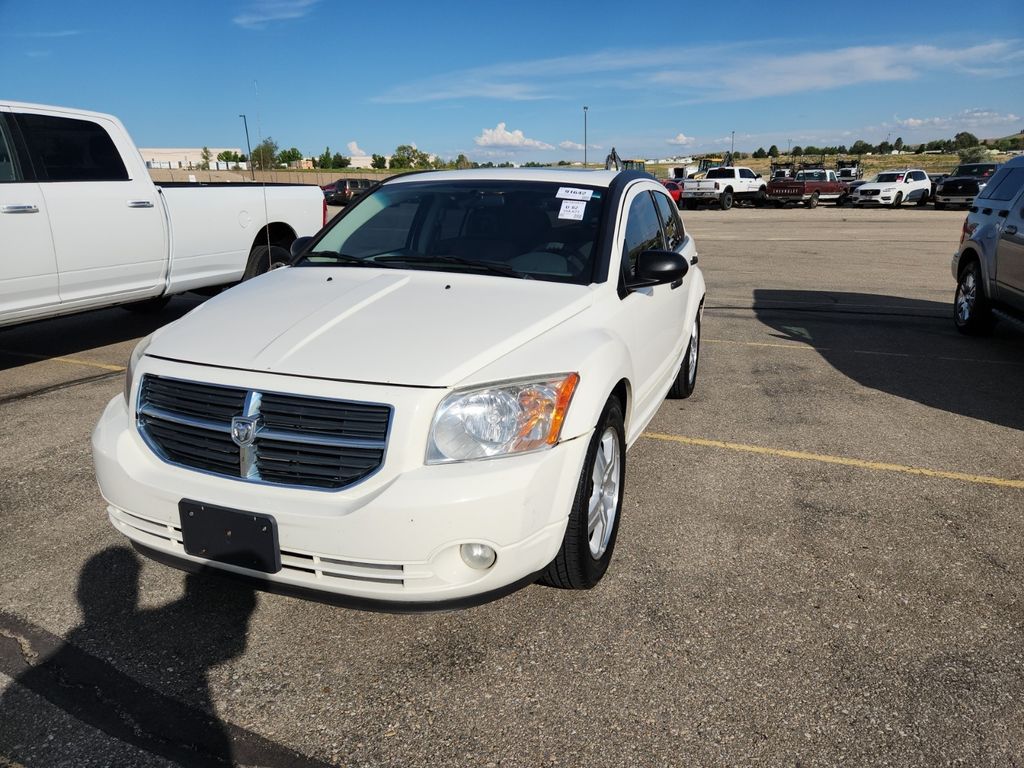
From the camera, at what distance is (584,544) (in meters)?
2.98

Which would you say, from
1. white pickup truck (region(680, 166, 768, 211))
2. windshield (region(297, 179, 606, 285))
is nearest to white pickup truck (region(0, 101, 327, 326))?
windshield (region(297, 179, 606, 285))

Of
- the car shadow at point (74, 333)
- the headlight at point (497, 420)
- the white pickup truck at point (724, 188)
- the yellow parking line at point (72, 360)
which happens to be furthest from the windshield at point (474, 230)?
the white pickup truck at point (724, 188)

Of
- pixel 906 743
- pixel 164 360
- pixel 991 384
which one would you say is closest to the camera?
pixel 906 743

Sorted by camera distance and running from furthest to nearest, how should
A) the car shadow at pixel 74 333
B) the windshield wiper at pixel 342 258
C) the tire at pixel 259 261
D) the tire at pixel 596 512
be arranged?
1. the tire at pixel 259 261
2. the car shadow at pixel 74 333
3. the windshield wiper at pixel 342 258
4. the tire at pixel 596 512

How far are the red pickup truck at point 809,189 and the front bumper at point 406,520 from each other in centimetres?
3650

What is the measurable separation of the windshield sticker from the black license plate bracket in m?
2.38

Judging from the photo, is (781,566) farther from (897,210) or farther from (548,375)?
(897,210)

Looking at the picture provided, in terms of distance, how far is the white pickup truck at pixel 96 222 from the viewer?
5945mm

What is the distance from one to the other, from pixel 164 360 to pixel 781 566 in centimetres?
273

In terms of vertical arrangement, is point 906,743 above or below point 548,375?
below

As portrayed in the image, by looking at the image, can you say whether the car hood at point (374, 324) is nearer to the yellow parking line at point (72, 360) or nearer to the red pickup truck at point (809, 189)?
the yellow parking line at point (72, 360)

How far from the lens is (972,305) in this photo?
827cm

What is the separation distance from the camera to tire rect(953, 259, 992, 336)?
8.07 meters

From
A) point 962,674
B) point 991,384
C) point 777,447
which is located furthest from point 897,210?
point 962,674
